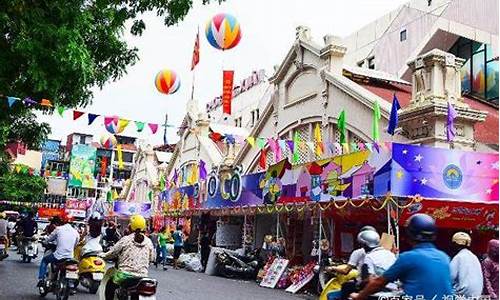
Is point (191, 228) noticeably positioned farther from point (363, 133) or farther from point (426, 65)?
point (426, 65)

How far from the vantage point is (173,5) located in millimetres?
8312

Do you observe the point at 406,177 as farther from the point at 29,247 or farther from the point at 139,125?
the point at 29,247

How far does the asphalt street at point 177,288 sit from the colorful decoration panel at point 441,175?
4.34m

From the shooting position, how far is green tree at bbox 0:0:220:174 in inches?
310

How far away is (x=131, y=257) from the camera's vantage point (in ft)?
24.1

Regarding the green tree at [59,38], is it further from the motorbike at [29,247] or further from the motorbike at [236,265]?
the motorbike at [236,265]

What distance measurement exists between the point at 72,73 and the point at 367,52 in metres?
23.4

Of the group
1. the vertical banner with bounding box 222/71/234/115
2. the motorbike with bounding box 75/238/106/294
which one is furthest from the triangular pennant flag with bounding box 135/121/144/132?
the vertical banner with bounding box 222/71/234/115

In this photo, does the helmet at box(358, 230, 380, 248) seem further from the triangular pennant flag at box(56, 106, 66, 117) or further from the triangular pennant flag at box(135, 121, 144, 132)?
the triangular pennant flag at box(135, 121, 144, 132)

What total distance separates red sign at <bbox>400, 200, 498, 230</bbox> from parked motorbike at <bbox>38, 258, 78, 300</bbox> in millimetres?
7175

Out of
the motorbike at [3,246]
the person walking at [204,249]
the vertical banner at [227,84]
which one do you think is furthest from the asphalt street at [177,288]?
the vertical banner at [227,84]

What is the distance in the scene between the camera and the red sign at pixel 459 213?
12.6 meters

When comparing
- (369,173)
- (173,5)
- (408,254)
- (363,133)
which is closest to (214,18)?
→ (363,133)

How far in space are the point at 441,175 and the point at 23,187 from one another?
47.0 metres
